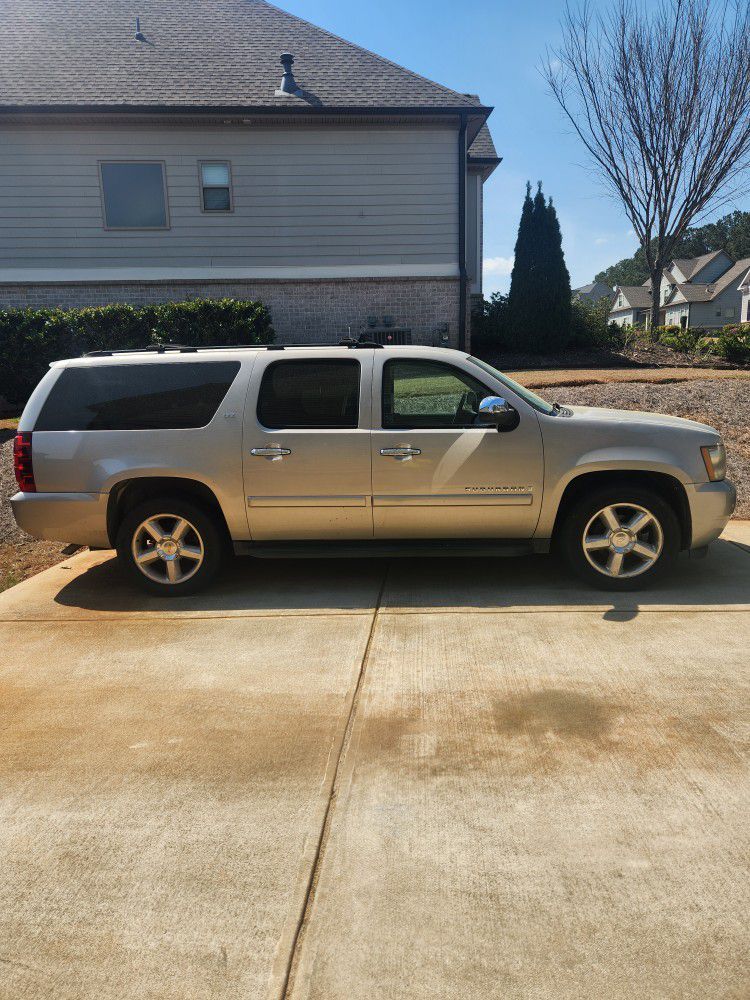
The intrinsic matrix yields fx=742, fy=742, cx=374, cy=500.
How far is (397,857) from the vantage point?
2607mm

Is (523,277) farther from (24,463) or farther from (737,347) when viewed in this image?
(24,463)

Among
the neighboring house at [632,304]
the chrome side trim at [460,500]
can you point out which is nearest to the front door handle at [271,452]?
the chrome side trim at [460,500]

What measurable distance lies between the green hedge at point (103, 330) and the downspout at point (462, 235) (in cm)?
444

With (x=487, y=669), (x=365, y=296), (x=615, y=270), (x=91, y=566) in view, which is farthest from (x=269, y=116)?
(x=615, y=270)

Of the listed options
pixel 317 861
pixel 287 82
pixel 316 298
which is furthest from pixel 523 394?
pixel 287 82

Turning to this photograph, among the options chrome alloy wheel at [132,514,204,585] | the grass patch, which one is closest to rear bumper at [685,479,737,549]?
chrome alloy wheel at [132,514,204,585]

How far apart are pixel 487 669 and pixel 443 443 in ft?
5.87

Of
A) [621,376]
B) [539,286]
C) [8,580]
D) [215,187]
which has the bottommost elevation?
[8,580]

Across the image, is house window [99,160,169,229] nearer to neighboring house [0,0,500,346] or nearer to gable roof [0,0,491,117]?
neighboring house [0,0,500,346]

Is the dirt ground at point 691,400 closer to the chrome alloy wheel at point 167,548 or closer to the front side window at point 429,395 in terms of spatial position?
the front side window at point 429,395

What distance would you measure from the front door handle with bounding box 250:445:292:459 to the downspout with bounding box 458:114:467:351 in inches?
460

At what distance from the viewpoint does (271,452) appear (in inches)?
207

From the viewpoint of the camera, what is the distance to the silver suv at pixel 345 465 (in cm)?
523

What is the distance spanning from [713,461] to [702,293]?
61778 mm
